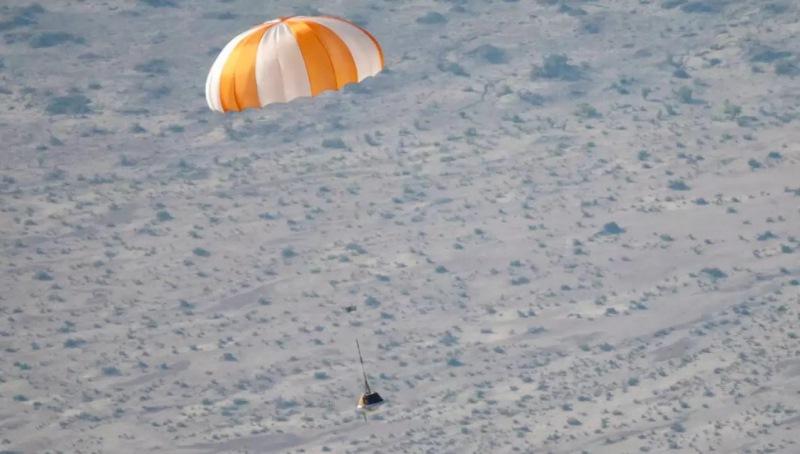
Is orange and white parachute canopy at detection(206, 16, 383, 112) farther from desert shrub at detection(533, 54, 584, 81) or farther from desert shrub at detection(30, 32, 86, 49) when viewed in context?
desert shrub at detection(30, 32, 86, 49)

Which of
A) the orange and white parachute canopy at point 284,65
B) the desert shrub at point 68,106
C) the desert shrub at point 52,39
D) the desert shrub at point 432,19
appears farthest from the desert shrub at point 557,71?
the orange and white parachute canopy at point 284,65

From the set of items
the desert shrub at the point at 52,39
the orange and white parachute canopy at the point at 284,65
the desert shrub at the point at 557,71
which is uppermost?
the orange and white parachute canopy at the point at 284,65

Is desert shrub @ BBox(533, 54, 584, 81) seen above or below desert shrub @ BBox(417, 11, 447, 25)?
below

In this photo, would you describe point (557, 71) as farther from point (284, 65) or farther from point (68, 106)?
point (284, 65)

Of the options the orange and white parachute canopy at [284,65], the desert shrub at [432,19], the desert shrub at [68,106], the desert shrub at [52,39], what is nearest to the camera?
the orange and white parachute canopy at [284,65]

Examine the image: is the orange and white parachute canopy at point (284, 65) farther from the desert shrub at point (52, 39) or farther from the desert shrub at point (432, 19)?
the desert shrub at point (52, 39)

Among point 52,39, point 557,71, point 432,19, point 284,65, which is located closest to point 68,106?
point 52,39

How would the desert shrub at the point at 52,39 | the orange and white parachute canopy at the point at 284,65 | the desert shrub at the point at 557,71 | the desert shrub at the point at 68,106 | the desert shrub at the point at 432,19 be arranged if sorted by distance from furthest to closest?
the desert shrub at the point at 432,19
the desert shrub at the point at 52,39
the desert shrub at the point at 557,71
the desert shrub at the point at 68,106
the orange and white parachute canopy at the point at 284,65

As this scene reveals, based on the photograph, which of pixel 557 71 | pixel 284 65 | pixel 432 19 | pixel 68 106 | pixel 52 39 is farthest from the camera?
pixel 52 39

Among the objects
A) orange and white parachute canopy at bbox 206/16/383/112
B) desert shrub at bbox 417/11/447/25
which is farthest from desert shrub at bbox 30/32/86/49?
orange and white parachute canopy at bbox 206/16/383/112
